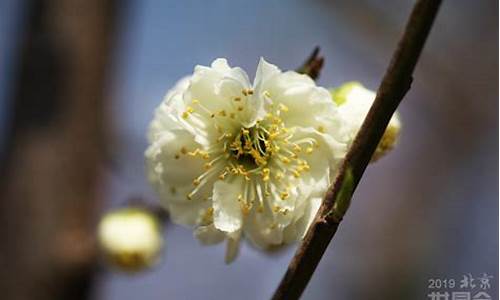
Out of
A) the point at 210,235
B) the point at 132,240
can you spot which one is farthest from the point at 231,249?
the point at 132,240

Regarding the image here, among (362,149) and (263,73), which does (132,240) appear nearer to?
(263,73)

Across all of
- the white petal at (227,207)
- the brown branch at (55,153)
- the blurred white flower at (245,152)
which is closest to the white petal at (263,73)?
the blurred white flower at (245,152)

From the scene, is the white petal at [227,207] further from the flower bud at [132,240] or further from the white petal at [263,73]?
the flower bud at [132,240]

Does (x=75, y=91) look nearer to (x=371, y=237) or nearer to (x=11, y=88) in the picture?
(x=11, y=88)

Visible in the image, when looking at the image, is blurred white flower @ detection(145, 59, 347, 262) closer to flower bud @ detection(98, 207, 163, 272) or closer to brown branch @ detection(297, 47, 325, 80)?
brown branch @ detection(297, 47, 325, 80)

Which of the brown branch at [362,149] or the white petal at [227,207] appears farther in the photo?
the white petal at [227,207]

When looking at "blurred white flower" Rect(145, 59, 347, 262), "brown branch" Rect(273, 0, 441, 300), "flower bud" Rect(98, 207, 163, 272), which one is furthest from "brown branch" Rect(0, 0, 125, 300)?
"brown branch" Rect(273, 0, 441, 300)
